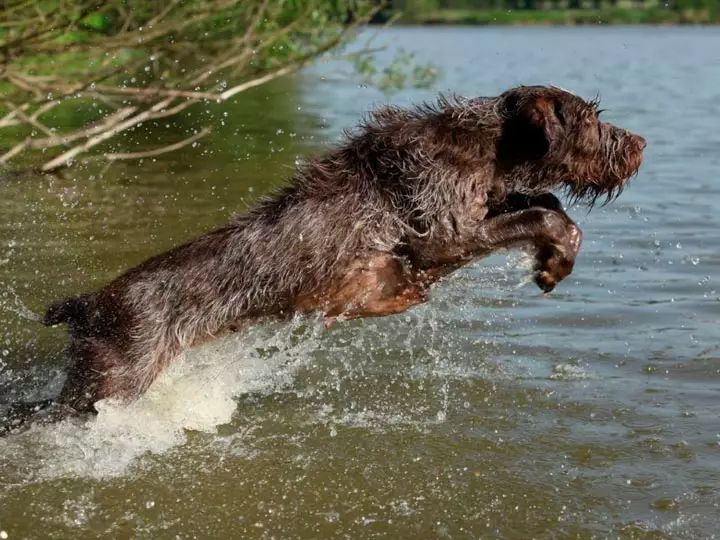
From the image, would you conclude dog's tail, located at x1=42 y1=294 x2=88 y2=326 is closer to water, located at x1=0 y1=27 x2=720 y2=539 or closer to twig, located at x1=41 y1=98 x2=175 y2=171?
water, located at x1=0 y1=27 x2=720 y2=539

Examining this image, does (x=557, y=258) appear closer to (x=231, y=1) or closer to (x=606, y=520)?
(x=606, y=520)

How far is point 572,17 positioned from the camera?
5397 centimetres

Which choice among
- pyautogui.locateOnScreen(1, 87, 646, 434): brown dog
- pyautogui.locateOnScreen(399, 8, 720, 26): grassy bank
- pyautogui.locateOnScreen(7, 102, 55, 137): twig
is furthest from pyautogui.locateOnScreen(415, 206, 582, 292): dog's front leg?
pyautogui.locateOnScreen(399, 8, 720, 26): grassy bank

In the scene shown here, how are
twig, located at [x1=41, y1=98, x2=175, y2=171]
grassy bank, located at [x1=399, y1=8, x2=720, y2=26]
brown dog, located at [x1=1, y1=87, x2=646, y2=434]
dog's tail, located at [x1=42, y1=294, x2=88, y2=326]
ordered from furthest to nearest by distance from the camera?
grassy bank, located at [x1=399, y1=8, x2=720, y2=26] < dog's tail, located at [x1=42, y1=294, x2=88, y2=326] < brown dog, located at [x1=1, y1=87, x2=646, y2=434] < twig, located at [x1=41, y1=98, x2=175, y2=171]

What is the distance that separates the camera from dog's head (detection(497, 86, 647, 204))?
228 inches

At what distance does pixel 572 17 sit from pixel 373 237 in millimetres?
50970

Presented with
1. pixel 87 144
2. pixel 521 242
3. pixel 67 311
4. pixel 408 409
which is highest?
pixel 87 144

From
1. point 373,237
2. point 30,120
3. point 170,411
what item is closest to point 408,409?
point 373,237

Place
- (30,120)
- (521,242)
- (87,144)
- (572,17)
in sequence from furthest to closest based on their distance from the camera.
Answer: (572,17)
(521,242)
(30,120)
(87,144)

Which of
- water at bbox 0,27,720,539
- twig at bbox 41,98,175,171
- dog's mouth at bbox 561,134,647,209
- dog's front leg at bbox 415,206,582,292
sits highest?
twig at bbox 41,98,175,171

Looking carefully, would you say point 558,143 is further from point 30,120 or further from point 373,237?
point 30,120

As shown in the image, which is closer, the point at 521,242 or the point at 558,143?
the point at 521,242

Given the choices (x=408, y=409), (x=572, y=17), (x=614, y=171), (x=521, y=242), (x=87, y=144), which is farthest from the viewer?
(x=572, y=17)

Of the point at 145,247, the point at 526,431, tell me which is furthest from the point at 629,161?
the point at 145,247
